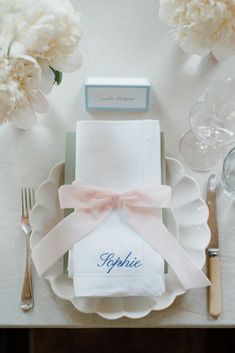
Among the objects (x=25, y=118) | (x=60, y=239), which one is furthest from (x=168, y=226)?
(x=25, y=118)

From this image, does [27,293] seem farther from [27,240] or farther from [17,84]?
[17,84]

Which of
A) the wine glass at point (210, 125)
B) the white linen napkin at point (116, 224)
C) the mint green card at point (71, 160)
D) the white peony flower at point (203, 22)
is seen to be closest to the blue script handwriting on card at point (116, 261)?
the white linen napkin at point (116, 224)

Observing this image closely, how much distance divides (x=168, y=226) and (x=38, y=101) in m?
0.32

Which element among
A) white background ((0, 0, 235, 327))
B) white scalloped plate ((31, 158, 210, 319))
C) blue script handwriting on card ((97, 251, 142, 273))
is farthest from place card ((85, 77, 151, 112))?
blue script handwriting on card ((97, 251, 142, 273))

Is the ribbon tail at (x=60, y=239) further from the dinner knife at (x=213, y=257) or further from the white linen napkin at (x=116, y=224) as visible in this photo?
the dinner knife at (x=213, y=257)

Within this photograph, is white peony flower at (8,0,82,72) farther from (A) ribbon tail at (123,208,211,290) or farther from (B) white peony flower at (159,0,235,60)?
(A) ribbon tail at (123,208,211,290)

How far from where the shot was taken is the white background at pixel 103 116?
2.38 feet

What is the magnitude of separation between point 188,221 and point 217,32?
0.32m

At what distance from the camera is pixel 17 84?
59 centimetres

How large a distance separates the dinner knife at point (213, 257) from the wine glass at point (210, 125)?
4 cm
